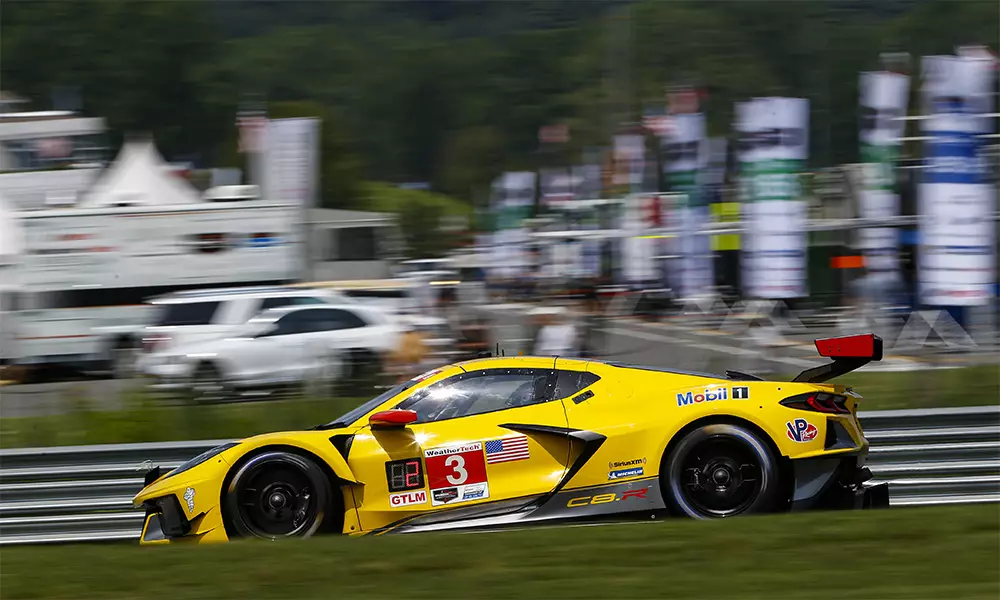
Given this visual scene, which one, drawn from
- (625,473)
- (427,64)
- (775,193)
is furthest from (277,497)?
(427,64)

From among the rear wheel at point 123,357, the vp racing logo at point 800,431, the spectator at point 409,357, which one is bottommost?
the rear wheel at point 123,357

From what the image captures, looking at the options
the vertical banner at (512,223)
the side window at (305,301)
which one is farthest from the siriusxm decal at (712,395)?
the vertical banner at (512,223)

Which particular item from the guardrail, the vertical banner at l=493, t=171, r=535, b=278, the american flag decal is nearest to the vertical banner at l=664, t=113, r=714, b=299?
the vertical banner at l=493, t=171, r=535, b=278

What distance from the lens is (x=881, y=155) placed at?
19953 mm

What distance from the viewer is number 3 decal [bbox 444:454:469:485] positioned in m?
6.94

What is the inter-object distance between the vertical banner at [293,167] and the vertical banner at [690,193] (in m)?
7.20

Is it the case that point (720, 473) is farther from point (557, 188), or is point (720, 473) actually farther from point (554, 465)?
point (557, 188)

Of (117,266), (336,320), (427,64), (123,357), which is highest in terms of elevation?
(427,64)

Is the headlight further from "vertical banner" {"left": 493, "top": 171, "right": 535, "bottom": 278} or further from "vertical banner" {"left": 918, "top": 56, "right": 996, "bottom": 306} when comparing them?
"vertical banner" {"left": 493, "top": 171, "right": 535, "bottom": 278}

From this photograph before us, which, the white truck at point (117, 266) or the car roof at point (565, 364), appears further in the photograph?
the white truck at point (117, 266)

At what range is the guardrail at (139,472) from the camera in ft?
27.0

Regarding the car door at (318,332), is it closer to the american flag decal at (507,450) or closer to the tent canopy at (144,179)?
the american flag decal at (507,450)

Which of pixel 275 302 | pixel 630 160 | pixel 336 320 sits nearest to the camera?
pixel 336 320

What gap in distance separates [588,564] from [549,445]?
164 cm
